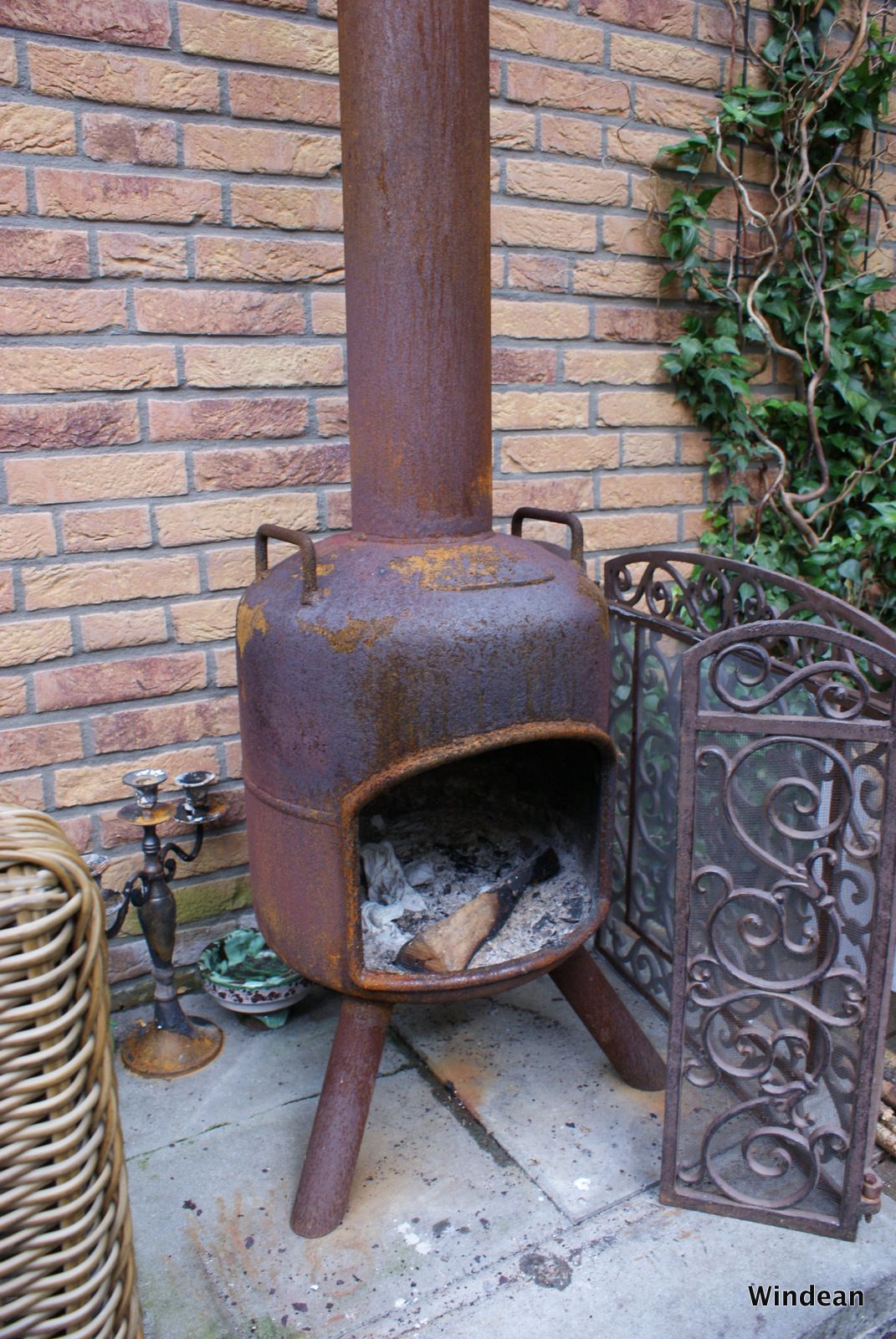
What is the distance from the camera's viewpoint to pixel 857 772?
1.41 m

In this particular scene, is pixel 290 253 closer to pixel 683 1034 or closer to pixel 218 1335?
pixel 683 1034

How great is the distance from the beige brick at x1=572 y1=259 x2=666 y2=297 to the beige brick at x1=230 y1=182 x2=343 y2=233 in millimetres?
591

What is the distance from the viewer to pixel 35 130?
5.74 ft

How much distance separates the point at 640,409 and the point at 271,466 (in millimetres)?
943

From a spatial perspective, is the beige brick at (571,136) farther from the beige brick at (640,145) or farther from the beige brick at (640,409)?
the beige brick at (640,409)

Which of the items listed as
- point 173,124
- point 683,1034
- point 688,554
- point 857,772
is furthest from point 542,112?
point 683,1034

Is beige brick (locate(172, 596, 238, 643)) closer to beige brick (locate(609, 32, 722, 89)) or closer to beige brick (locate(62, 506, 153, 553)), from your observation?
beige brick (locate(62, 506, 153, 553))

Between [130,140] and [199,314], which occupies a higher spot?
[130,140]

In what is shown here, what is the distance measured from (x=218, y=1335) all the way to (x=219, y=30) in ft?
7.08

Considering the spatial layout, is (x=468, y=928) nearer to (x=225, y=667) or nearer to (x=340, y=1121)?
(x=340, y=1121)

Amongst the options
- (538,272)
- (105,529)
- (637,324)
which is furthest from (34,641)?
(637,324)

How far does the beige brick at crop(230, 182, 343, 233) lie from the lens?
193cm

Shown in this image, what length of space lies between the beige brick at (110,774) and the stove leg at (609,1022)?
85 centimetres

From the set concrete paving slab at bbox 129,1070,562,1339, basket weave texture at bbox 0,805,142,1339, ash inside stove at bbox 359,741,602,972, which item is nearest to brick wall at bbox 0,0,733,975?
ash inside stove at bbox 359,741,602,972
